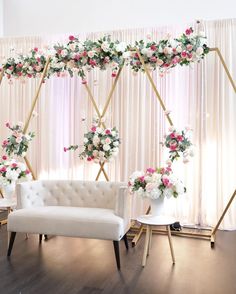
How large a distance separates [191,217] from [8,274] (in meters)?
2.96

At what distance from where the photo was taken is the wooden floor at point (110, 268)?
2.84 m

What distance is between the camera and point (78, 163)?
18.5 feet

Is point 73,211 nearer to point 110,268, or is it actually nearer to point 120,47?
point 110,268

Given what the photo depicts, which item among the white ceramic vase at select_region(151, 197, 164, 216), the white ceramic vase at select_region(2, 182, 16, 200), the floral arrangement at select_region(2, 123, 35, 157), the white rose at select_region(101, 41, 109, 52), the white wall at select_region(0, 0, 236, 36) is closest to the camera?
the white ceramic vase at select_region(151, 197, 164, 216)

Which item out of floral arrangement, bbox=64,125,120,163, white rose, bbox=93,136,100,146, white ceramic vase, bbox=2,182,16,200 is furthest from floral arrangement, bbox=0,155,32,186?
white rose, bbox=93,136,100,146

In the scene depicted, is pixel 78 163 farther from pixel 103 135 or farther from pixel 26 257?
pixel 26 257

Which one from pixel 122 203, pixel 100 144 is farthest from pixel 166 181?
pixel 100 144

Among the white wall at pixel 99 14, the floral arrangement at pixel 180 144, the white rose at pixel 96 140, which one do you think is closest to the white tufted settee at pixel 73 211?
the white rose at pixel 96 140

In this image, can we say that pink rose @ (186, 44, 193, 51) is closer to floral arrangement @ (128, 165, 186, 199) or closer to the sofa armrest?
floral arrangement @ (128, 165, 186, 199)

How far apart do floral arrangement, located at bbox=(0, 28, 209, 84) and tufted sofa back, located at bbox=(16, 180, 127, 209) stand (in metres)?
1.56

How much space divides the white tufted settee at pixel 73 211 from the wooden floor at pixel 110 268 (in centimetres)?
25

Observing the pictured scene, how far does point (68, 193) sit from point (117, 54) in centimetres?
194

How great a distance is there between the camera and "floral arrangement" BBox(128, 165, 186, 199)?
3.38 meters

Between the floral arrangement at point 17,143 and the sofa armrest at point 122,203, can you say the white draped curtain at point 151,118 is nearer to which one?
the floral arrangement at point 17,143
